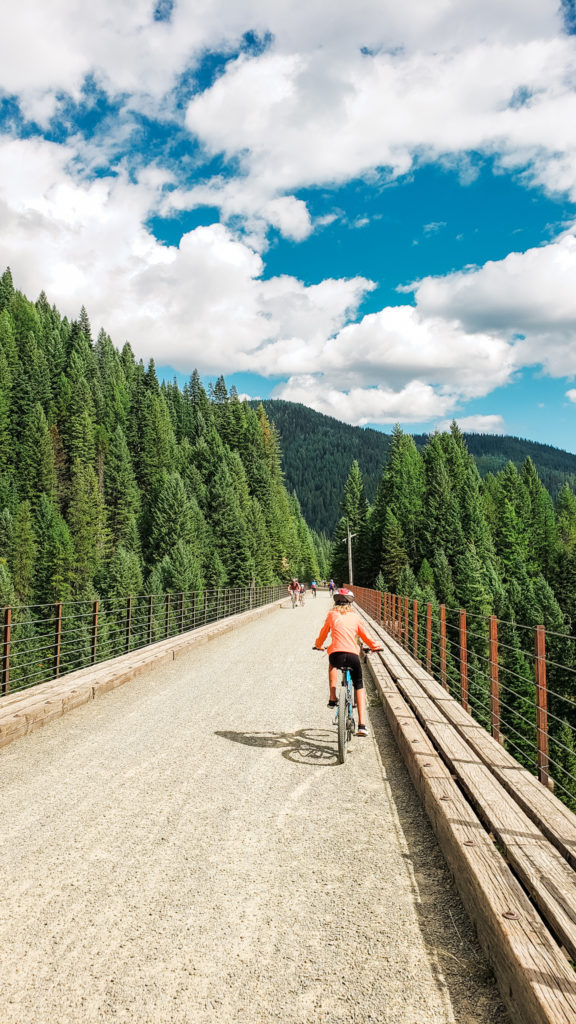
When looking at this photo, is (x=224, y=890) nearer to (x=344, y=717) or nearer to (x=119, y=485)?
(x=344, y=717)

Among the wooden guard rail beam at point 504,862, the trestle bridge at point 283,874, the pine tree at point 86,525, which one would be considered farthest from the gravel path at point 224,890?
the pine tree at point 86,525

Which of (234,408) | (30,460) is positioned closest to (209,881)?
(30,460)

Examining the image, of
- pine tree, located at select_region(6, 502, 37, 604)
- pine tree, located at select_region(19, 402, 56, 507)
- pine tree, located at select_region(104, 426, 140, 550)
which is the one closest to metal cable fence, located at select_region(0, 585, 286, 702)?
pine tree, located at select_region(6, 502, 37, 604)

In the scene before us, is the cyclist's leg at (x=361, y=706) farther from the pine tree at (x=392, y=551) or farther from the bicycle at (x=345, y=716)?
the pine tree at (x=392, y=551)

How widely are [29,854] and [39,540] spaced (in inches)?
2541

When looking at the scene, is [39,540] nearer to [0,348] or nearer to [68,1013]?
[0,348]

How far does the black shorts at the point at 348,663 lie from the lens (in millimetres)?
6719

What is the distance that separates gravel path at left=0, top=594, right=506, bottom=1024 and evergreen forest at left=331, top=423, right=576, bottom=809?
126ft

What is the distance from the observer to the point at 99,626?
36.4ft

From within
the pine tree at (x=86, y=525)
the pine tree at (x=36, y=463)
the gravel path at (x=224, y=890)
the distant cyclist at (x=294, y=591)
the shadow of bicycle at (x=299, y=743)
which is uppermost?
the pine tree at (x=36, y=463)

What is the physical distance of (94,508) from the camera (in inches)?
2653

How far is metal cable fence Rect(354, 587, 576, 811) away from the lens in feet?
16.8

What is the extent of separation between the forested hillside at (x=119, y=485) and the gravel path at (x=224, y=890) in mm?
45439

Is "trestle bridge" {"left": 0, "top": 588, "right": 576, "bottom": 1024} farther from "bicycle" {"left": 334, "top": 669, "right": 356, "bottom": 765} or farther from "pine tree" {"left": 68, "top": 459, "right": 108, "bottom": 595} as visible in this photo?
"pine tree" {"left": 68, "top": 459, "right": 108, "bottom": 595}
